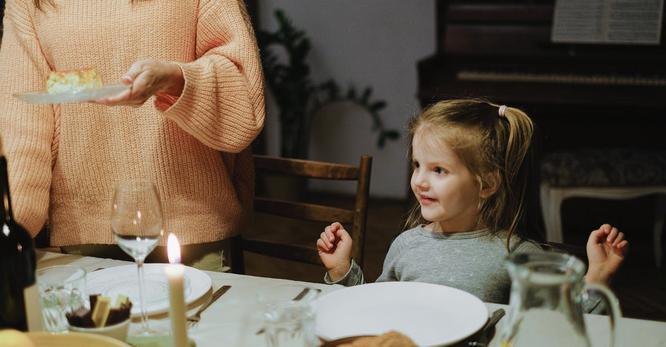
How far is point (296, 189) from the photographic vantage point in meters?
4.46

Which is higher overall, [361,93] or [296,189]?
[361,93]

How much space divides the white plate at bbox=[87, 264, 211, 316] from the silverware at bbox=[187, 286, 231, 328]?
21mm

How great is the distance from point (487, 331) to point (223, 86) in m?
0.73

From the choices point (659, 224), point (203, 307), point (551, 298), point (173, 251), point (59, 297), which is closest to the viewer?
point (551, 298)

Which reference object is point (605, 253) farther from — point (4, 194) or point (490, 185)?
point (4, 194)

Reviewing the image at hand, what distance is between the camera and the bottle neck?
0.90 meters

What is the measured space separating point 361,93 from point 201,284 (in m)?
3.33

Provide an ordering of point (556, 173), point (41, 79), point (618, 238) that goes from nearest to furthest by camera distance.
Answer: point (618, 238) < point (41, 79) < point (556, 173)

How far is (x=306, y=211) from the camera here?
1.77 meters

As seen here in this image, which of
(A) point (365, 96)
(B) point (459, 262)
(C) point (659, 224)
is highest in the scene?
(A) point (365, 96)

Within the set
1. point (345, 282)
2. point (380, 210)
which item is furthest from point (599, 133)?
point (345, 282)

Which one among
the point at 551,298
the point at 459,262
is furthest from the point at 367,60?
the point at 551,298

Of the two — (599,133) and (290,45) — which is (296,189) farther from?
(599,133)

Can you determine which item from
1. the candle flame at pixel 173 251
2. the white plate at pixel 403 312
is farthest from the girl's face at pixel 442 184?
the candle flame at pixel 173 251
